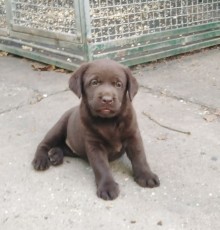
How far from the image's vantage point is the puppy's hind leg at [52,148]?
11.4 feet

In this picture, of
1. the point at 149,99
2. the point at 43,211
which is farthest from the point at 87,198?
the point at 149,99

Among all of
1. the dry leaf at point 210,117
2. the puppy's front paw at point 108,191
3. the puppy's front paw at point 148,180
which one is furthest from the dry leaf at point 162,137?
the puppy's front paw at point 108,191

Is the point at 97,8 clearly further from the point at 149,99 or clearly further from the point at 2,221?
the point at 2,221

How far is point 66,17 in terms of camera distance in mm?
5488

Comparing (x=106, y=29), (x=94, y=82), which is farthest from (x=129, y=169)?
(x=106, y=29)

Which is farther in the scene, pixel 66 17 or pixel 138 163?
pixel 66 17

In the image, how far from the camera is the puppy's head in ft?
9.91

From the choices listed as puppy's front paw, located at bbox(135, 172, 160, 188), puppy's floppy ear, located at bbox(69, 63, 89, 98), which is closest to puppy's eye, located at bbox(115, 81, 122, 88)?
puppy's floppy ear, located at bbox(69, 63, 89, 98)

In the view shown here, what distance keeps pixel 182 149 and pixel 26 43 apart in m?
3.13

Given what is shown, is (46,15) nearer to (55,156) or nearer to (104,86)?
(55,156)

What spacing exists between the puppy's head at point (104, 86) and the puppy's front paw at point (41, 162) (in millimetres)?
535

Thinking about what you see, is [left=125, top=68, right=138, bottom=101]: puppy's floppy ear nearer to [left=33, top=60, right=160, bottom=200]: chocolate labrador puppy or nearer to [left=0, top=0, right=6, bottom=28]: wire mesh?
[left=33, top=60, right=160, bottom=200]: chocolate labrador puppy

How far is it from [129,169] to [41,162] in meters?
0.59

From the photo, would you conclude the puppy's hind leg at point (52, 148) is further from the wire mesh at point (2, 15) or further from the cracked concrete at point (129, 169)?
the wire mesh at point (2, 15)
